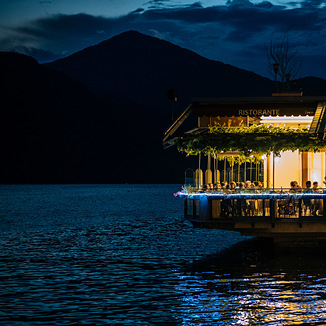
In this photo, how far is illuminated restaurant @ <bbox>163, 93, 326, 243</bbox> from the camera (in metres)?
28.7

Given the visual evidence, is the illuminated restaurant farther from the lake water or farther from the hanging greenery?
the lake water

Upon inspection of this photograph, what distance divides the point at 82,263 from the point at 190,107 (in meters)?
8.80

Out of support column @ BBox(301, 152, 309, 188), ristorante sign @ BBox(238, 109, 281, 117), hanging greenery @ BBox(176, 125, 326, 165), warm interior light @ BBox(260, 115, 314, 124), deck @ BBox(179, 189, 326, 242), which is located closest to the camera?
deck @ BBox(179, 189, 326, 242)

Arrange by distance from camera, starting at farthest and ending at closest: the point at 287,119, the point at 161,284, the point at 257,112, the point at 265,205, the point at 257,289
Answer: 1. the point at 287,119
2. the point at 257,112
3. the point at 265,205
4. the point at 161,284
5. the point at 257,289

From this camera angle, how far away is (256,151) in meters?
29.8

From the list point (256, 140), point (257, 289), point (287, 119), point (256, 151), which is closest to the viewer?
point (257, 289)

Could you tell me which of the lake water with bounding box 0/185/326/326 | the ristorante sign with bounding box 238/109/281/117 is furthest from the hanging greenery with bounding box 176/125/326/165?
the lake water with bounding box 0/185/326/326

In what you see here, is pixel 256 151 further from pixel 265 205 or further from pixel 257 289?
pixel 257 289

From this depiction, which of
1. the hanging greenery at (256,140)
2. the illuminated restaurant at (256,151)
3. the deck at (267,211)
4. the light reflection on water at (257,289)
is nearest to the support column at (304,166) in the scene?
the illuminated restaurant at (256,151)

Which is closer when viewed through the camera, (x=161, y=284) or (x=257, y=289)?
(x=257, y=289)

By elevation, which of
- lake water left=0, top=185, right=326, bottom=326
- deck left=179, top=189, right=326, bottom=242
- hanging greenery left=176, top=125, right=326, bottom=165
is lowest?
lake water left=0, top=185, right=326, bottom=326

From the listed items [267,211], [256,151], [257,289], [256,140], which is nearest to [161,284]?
[257,289]

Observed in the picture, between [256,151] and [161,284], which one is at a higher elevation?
[256,151]

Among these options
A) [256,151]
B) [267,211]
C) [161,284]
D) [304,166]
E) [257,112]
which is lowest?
[161,284]
